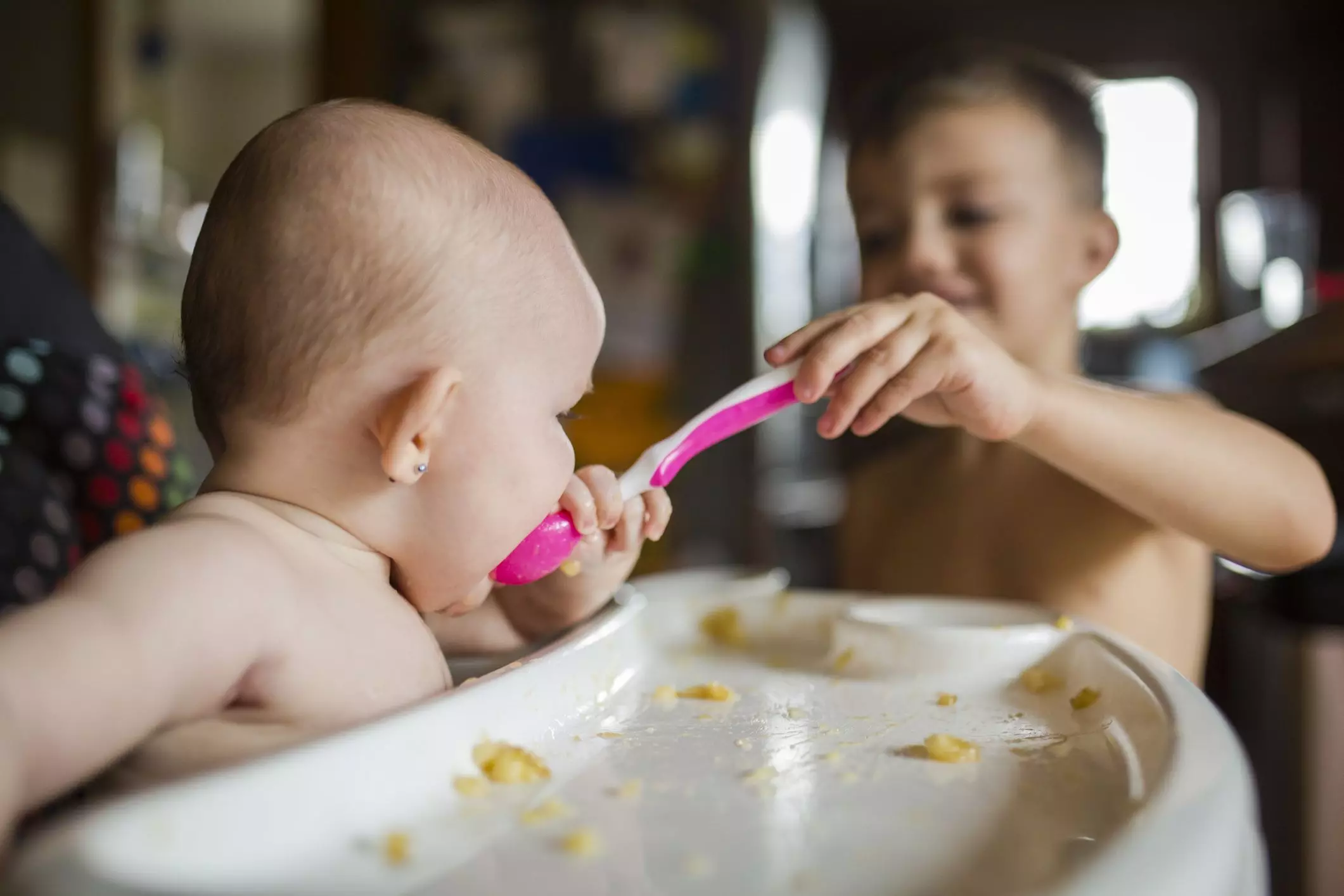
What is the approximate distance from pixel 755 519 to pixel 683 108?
92cm

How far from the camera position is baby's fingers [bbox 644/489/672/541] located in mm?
727

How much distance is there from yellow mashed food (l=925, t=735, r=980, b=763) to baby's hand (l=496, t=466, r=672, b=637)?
252mm

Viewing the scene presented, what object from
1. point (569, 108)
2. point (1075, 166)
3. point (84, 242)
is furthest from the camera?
point (84, 242)

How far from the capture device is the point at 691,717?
0.59 m

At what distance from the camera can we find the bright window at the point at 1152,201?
343 cm

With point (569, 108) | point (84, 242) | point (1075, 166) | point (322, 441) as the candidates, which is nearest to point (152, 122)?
point (84, 242)

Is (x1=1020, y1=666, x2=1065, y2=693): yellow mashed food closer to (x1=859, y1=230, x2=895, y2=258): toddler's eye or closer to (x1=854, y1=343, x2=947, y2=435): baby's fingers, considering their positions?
(x1=854, y1=343, x2=947, y2=435): baby's fingers

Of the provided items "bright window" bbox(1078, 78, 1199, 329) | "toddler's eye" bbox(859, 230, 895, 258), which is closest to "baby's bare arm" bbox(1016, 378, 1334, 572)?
"toddler's eye" bbox(859, 230, 895, 258)

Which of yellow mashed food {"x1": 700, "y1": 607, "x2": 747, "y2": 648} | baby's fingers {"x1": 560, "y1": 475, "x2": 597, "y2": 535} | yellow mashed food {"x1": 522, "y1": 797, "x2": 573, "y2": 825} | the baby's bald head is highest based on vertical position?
the baby's bald head

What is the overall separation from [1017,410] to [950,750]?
313 mm

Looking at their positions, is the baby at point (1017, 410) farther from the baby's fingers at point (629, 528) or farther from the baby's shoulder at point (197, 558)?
the baby's shoulder at point (197, 558)

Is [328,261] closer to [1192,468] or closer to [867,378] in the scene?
[867,378]

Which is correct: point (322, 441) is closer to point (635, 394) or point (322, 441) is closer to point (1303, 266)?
point (635, 394)

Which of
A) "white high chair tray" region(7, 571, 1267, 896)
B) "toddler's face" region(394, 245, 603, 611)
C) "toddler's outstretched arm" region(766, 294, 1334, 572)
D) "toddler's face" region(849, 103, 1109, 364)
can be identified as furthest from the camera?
"toddler's face" region(849, 103, 1109, 364)
